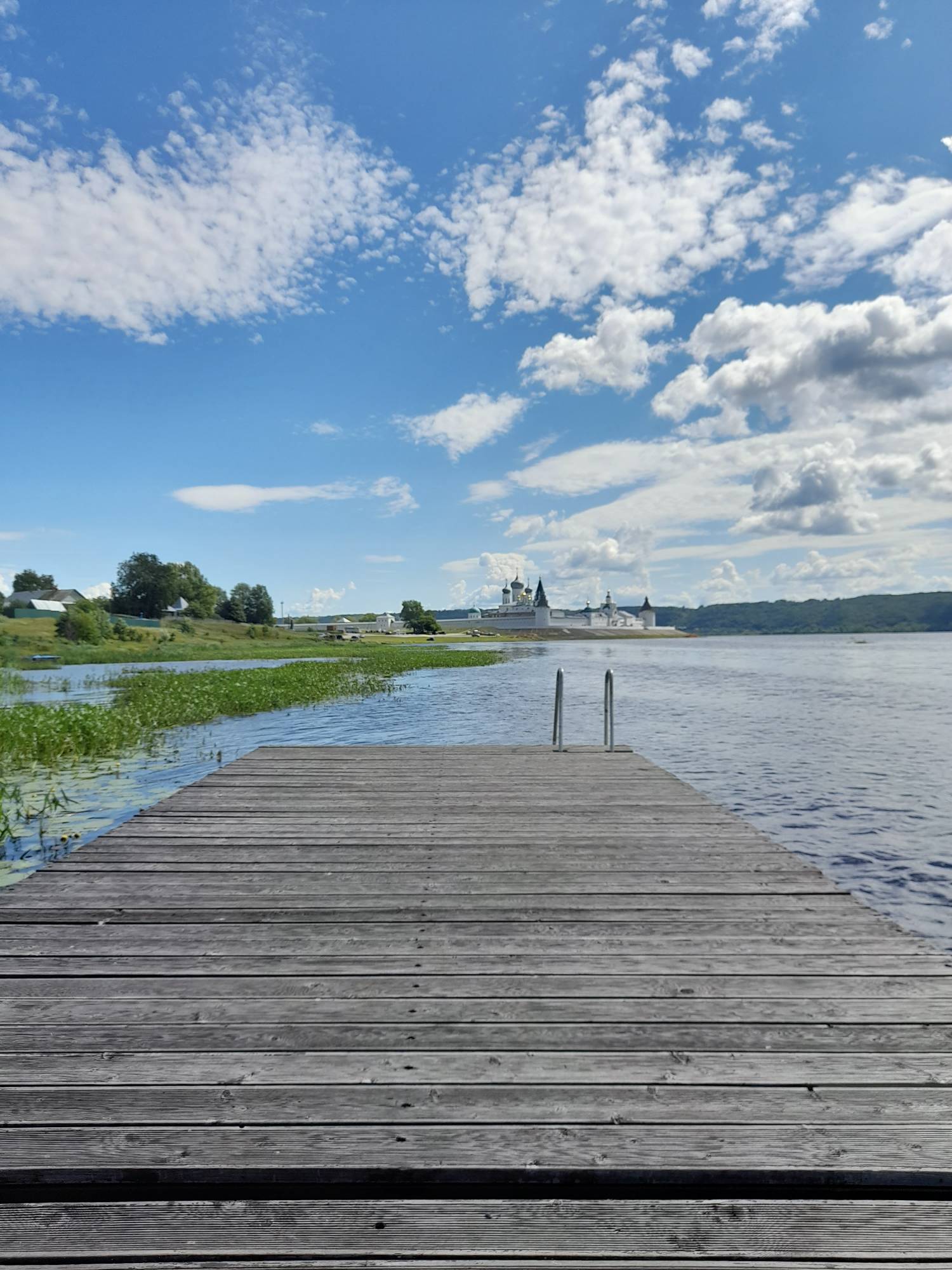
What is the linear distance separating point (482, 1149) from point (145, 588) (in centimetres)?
12772

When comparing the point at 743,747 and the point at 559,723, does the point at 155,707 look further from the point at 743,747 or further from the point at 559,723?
the point at 743,747

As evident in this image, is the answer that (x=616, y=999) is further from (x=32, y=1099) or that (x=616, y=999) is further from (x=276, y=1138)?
(x=32, y=1099)

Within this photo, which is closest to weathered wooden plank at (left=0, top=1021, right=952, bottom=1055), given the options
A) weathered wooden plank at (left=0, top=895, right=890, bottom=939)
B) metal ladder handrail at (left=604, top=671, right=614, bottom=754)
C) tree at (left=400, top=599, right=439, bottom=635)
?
weathered wooden plank at (left=0, top=895, right=890, bottom=939)

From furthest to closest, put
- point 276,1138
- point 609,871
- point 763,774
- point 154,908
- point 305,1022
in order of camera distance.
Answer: point 763,774
point 609,871
point 154,908
point 305,1022
point 276,1138

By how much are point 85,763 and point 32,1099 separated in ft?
46.3

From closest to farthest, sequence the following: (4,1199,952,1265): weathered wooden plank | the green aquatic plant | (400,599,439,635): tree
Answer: (4,1199,952,1265): weathered wooden plank
the green aquatic plant
(400,599,439,635): tree

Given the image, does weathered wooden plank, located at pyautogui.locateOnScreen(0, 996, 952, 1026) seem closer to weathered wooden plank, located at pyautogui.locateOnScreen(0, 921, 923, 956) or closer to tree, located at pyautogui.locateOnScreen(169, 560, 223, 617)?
weathered wooden plank, located at pyautogui.locateOnScreen(0, 921, 923, 956)

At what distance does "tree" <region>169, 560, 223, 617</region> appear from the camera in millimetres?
120400

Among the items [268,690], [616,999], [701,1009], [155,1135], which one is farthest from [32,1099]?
[268,690]

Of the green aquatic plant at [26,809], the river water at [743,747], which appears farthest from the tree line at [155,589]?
the green aquatic plant at [26,809]

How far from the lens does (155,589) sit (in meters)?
116

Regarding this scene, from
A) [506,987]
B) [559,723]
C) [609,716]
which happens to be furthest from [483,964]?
[559,723]

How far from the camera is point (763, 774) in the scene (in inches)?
581

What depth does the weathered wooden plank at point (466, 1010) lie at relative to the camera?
125 inches
